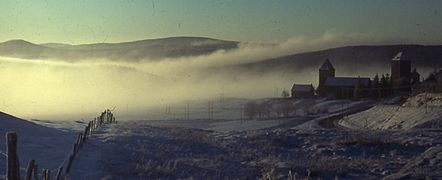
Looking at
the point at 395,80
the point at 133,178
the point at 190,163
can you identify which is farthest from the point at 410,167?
the point at 395,80

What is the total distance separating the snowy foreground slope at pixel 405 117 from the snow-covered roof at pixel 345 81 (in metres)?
62.3

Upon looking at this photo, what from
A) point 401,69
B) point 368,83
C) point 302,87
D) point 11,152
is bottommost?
point 11,152

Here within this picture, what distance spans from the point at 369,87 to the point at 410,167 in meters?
120

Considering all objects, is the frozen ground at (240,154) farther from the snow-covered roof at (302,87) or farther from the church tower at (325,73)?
the snow-covered roof at (302,87)

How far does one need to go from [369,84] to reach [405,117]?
8333 centimetres

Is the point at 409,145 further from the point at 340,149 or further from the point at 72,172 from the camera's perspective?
the point at 72,172

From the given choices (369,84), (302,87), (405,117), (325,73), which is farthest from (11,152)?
(302,87)

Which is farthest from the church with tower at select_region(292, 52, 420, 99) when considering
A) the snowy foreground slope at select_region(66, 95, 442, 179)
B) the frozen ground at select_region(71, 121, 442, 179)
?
the frozen ground at select_region(71, 121, 442, 179)

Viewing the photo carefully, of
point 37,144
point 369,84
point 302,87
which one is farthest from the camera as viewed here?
point 302,87

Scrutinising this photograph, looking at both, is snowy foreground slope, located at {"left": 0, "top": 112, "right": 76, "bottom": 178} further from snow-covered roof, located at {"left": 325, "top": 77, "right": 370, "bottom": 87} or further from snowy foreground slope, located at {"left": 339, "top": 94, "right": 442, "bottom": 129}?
snow-covered roof, located at {"left": 325, "top": 77, "right": 370, "bottom": 87}

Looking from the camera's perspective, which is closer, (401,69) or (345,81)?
(401,69)

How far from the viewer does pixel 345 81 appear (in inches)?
5999

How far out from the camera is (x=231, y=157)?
31.6m

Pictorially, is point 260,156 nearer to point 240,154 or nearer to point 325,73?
point 240,154
